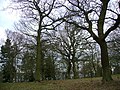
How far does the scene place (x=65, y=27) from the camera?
5281cm

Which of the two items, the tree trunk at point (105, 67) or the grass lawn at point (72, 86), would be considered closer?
the grass lawn at point (72, 86)

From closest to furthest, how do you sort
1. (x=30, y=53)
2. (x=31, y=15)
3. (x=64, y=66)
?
(x=31, y=15), (x=30, y=53), (x=64, y=66)

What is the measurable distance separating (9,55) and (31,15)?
Answer: 25652 millimetres

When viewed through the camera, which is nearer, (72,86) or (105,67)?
(72,86)

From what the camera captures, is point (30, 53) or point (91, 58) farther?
point (91, 58)

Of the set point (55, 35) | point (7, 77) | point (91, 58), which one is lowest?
point (7, 77)

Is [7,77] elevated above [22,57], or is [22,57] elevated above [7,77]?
[22,57]

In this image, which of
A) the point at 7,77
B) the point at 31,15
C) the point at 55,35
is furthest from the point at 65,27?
the point at 31,15

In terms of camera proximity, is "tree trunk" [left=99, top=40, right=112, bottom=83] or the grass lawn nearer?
the grass lawn

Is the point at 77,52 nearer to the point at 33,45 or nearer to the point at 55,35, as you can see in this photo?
the point at 55,35

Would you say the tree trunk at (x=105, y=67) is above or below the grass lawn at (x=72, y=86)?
above

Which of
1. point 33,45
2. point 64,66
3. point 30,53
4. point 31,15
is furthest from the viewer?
point 64,66

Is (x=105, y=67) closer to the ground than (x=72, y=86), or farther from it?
farther from it

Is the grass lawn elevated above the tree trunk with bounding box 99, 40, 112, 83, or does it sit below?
below
